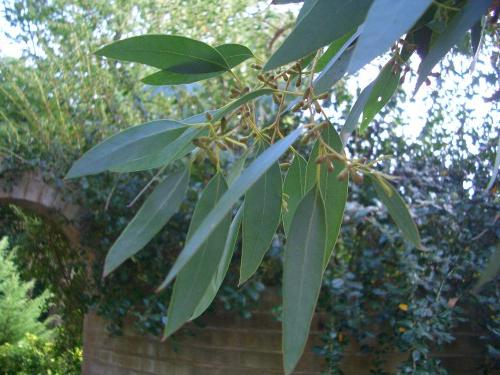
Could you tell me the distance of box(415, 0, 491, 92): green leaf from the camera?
0.85 m

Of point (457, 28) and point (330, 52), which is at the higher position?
point (330, 52)

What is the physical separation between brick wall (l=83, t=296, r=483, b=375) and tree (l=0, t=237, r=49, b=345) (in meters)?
3.78

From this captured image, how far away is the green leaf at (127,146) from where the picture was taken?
3.32ft

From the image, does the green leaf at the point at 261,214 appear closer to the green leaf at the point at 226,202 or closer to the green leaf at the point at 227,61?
the green leaf at the point at 227,61

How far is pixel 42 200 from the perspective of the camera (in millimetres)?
5500

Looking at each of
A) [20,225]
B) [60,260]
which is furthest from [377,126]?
[20,225]

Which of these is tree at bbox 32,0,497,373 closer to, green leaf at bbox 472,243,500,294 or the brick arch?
green leaf at bbox 472,243,500,294

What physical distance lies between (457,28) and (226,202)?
13.7 inches

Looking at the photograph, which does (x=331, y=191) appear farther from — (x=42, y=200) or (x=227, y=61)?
(x=42, y=200)

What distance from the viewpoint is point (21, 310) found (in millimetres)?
9242

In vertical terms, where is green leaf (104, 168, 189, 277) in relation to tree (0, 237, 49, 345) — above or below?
below

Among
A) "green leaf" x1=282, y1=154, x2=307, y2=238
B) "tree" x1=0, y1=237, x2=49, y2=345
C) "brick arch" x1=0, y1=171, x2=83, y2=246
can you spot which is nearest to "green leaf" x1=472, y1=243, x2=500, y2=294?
"green leaf" x1=282, y1=154, x2=307, y2=238

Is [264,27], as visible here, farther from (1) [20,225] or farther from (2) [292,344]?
(2) [292,344]

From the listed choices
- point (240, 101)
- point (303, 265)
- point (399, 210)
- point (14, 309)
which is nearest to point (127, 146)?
point (240, 101)
